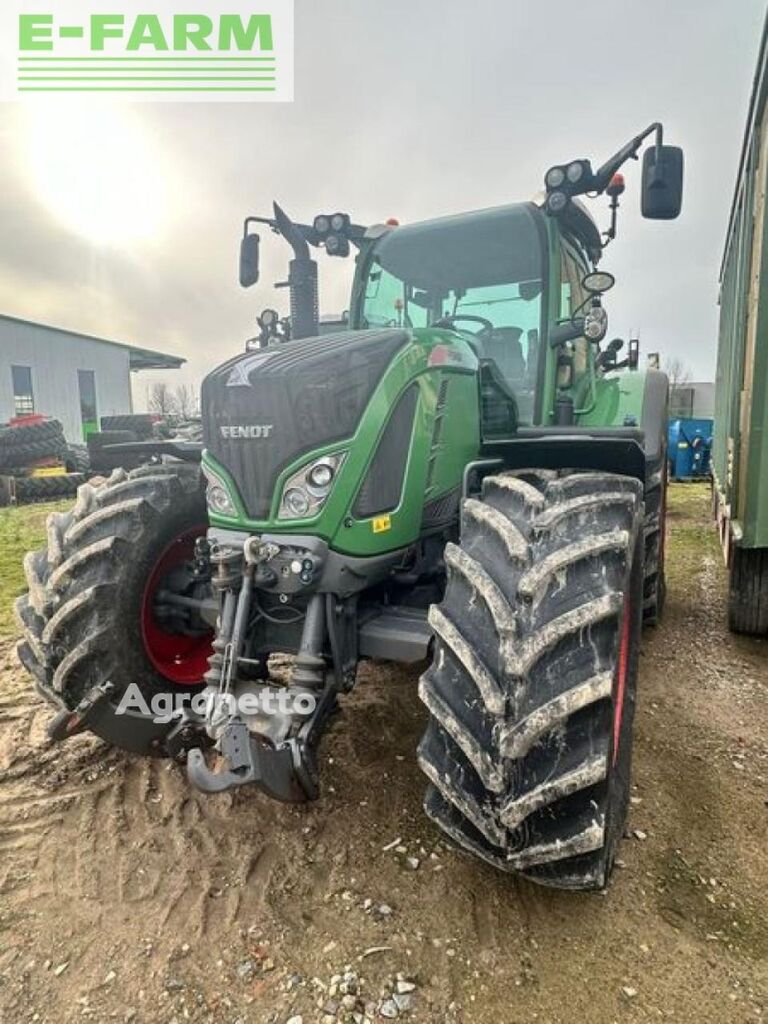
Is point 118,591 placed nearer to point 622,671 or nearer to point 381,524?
point 381,524

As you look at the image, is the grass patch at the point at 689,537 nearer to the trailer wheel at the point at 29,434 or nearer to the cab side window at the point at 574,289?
the cab side window at the point at 574,289

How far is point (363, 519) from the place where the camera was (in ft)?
7.85

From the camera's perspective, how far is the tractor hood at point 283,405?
91.0 inches

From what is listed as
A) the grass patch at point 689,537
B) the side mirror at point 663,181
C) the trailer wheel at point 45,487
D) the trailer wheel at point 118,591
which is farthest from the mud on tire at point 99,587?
the trailer wheel at point 45,487

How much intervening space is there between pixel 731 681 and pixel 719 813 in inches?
56.1

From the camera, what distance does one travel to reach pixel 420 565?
2.92 meters

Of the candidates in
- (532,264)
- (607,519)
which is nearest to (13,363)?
(532,264)

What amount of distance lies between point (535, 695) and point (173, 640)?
6.27ft

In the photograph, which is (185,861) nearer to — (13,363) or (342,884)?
(342,884)

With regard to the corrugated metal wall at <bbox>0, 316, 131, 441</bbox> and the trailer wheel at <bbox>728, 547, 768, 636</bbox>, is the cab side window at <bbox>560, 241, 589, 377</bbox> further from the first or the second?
the corrugated metal wall at <bbox>0, 316, 131, 441</bbox>

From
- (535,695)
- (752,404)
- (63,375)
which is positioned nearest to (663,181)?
(752,404)

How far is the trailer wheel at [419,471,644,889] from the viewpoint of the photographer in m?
Result: 1.68

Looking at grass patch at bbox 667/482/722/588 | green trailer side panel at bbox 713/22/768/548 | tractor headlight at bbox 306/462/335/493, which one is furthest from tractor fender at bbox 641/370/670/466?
tractor headlight at bbox 306/462/335/493

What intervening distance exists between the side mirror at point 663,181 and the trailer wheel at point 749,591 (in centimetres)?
215
